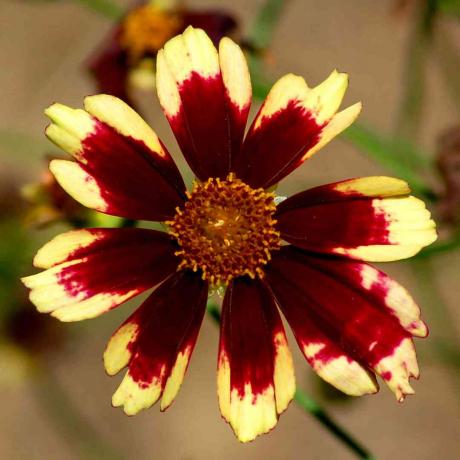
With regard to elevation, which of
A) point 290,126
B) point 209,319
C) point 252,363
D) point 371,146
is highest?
point 290,126

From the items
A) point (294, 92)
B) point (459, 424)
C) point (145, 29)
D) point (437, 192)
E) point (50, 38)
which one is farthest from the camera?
point (50, 38)

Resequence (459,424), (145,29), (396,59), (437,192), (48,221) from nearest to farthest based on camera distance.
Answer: (48,221) < (437,192) < (145,29) < (459,424) < (396,59)

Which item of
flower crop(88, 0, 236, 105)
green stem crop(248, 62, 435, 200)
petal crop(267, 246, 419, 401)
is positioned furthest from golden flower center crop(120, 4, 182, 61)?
petal crop(267, 246, 419, 401)

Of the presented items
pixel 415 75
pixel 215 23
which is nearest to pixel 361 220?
pixel 215 23

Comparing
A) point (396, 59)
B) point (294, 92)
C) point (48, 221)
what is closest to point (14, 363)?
point (48, 221)

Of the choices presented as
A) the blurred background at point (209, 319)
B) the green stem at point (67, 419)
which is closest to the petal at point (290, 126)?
the blurred background at point (209, 319)

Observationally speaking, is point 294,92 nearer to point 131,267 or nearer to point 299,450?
point 131,267

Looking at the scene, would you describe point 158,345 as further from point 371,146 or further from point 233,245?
point 371,146
